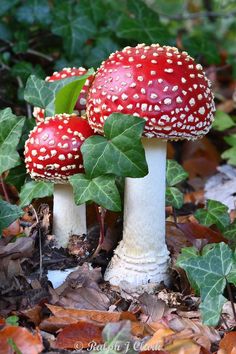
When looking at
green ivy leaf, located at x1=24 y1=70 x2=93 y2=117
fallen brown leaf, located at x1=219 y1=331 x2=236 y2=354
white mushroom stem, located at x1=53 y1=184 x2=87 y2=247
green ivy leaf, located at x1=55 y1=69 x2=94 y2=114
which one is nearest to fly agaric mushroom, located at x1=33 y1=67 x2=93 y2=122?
green ivy leaf, located at x1=24 y1=70 x2=93 y2=117

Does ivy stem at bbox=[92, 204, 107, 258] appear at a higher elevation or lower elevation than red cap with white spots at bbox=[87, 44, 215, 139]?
lower

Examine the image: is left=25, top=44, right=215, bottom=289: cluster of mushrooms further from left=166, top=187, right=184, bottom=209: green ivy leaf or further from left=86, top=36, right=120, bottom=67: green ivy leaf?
left=86, top=36, right=120, bottom=67: green ivy leaf

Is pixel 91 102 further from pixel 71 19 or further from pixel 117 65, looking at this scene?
pixel 71 19

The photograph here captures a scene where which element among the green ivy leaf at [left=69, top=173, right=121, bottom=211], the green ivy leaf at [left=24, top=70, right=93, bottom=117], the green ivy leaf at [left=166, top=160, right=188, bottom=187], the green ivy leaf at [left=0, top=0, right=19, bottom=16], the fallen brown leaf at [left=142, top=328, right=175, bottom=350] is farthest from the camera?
the green ivy leaf at [left=0, top=0, right=19, bottom=16]

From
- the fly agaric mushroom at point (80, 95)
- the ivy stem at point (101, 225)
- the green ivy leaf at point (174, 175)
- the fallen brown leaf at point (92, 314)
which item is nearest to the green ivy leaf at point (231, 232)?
the green ivy leaf at point (174, 175)

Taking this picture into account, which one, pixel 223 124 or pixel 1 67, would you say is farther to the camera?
pixel 223 124

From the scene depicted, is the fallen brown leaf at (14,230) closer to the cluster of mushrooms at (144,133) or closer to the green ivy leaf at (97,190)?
the cluster of mushrooms at (144,133)

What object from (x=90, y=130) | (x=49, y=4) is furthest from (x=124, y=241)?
(x=49, y=4)
